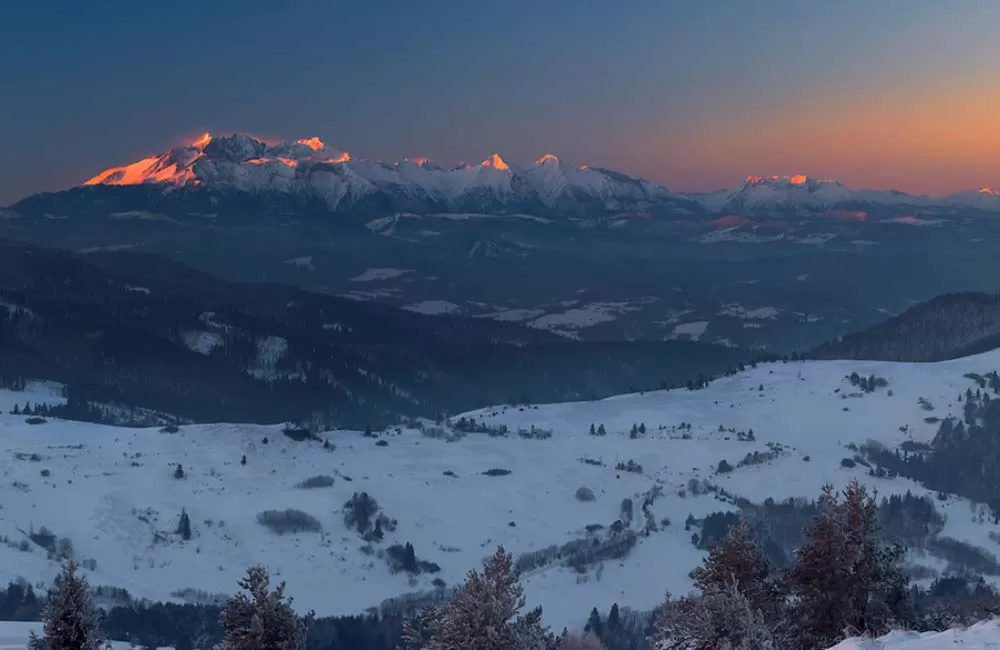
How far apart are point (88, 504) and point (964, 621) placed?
78369 mm

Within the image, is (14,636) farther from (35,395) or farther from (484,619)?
(35,395)

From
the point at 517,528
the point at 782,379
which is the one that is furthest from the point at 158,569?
the point at 782,379

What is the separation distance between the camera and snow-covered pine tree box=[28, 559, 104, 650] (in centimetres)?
2264

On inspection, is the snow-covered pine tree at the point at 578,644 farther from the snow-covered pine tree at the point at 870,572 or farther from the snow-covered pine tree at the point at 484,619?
the snow-covered pine tree at the point at 484,619

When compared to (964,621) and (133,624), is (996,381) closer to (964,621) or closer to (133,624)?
(133,624)

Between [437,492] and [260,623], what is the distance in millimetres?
79980

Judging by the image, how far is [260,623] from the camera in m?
22.5

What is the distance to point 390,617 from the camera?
6950cm

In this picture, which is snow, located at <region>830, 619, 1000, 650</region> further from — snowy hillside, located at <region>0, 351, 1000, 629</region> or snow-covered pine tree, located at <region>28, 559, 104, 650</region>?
snowy hillside, located at <region>0, 351, 1000, 629</region>

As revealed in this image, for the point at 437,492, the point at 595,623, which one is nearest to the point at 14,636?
the point at 595,623

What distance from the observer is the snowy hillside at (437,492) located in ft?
258

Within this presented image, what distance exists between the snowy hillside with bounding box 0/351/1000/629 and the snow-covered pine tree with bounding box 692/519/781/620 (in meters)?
44.6

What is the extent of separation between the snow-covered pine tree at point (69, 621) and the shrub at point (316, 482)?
76308mm

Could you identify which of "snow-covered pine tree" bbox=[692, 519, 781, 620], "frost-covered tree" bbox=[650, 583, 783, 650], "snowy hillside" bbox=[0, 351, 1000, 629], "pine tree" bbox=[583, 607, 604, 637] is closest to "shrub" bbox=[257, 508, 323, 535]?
"snowy hillside" bbox=[0, 351, 1000, 629]
